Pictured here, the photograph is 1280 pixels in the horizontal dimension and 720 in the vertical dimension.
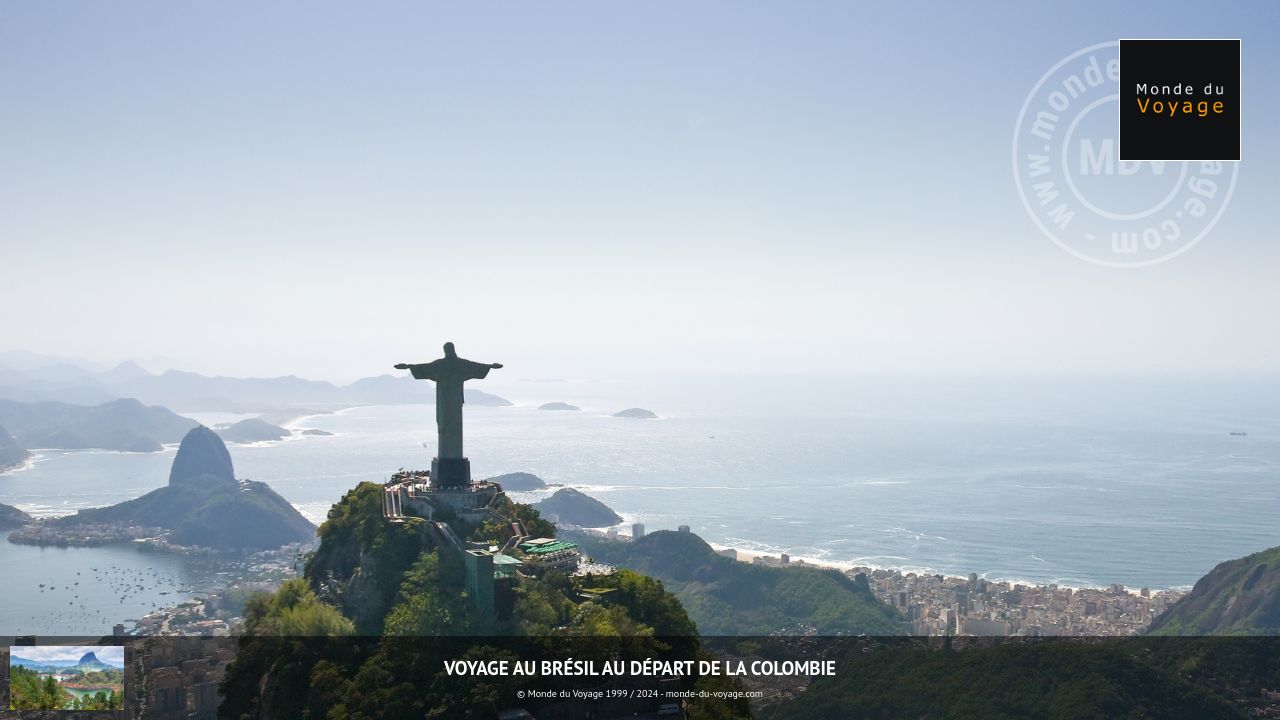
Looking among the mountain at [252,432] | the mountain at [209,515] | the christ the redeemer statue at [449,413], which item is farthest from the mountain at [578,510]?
the mountain at [252,432]

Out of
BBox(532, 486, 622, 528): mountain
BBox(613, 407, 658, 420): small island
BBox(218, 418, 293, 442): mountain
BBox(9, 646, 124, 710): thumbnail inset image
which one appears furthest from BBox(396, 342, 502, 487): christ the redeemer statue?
A: BBox(613, 407, 658, 420): small island

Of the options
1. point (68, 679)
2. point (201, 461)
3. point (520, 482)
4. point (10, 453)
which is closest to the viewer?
point (68, 679)

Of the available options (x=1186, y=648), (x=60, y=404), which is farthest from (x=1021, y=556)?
(x=60, y=404)

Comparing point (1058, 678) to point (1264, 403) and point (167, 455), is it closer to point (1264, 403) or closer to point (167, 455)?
point (167, 455)

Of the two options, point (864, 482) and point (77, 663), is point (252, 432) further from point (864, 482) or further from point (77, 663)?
point (77, 663)

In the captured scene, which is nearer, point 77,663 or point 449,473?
point 77,663

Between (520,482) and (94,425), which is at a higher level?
(94,425)

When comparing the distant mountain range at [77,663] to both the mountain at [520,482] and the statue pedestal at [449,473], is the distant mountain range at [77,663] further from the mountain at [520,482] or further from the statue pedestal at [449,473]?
the mountain at [520,482]

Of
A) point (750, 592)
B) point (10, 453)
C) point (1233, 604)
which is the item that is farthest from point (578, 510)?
point (10, 453)
